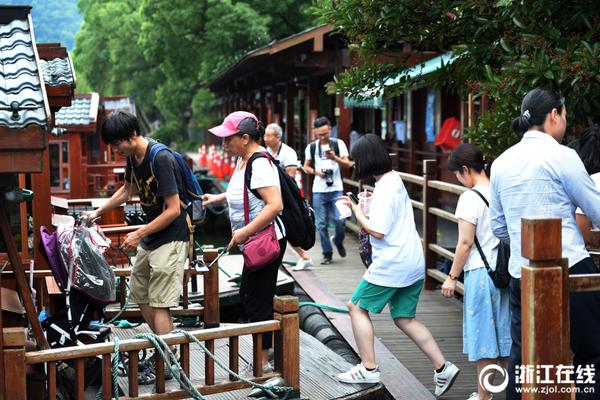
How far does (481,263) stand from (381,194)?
0.70 meters

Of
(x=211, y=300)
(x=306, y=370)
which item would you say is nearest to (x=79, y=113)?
(x=211, y=300)

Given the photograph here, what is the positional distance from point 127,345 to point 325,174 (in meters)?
6.60

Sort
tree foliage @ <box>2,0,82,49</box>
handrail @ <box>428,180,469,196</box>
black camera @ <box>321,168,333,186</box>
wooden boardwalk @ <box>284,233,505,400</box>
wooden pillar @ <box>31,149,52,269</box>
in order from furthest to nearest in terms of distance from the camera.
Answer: tree foliage @ <box>2,0,82,49</box> → black camera @ <box>321,168,333,186</box> → handrail @ <box>428,180,469,196</box> → wooden pillar @ <box>31,149,52,269</box> → wooden boardwalk @ <box>284,233,505,400</box>

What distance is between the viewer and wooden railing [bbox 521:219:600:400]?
3408 mm

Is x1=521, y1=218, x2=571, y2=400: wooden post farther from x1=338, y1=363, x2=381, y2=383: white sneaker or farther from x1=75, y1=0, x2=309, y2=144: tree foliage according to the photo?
x1=75, y1=0, x2=309, y2=144: tree foliage

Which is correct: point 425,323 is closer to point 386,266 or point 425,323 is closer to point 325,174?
point 386,266

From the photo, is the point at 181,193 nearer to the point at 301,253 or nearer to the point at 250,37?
the point at 301,253

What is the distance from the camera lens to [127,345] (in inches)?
180

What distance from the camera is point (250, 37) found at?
95.7 feet

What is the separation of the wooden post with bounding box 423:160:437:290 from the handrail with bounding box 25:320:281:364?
4.85 m

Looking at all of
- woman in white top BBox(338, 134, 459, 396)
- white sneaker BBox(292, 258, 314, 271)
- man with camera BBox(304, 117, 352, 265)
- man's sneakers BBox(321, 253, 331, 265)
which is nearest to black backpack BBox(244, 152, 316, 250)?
woman in white top BBox(338, 134, 459, 396)

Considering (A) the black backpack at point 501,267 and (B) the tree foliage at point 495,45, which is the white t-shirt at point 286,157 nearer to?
(B) the tree foliage at point 495,45

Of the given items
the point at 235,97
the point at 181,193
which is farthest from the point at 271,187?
the point at 235,97

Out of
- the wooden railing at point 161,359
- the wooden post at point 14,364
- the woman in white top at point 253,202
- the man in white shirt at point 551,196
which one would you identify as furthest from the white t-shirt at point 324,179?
the wooden post at point 14,364
